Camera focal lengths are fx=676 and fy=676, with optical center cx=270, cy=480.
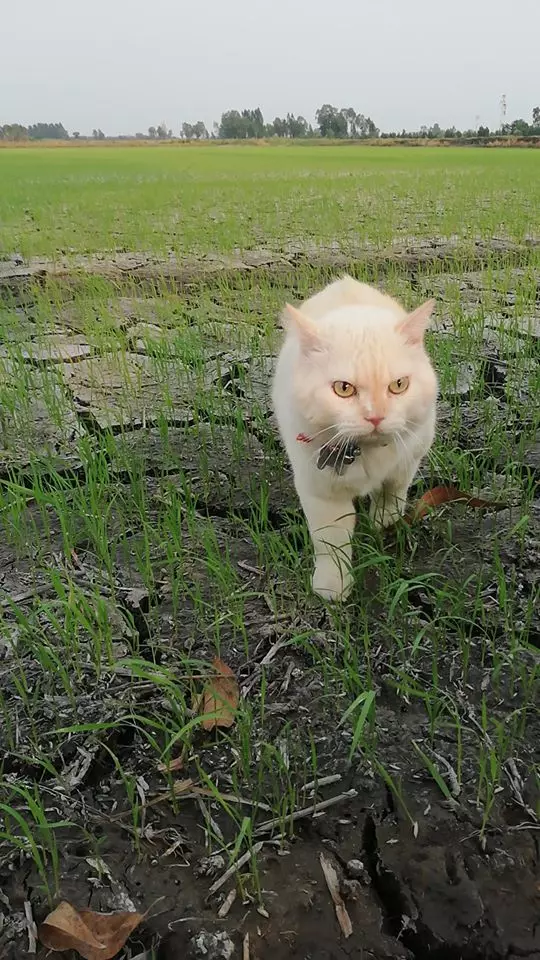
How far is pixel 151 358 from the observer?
101 inches

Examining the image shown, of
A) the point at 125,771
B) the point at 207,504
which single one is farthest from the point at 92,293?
the point at 125,771

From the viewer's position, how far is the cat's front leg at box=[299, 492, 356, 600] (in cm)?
139

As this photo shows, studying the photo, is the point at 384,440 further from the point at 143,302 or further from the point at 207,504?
the point at 143,302

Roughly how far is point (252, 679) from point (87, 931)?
472mm

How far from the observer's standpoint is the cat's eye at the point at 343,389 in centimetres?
124

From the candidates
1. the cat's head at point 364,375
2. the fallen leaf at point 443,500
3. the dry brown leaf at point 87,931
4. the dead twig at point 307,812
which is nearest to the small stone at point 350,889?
the dead twig at point 307,812

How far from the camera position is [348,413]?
1.23m

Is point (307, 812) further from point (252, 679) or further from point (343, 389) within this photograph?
point (343, 389)

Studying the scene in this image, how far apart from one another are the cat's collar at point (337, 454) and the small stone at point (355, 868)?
2.26 feet

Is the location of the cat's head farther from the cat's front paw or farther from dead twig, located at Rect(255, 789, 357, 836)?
dead twig, located at Rect(255, 789, 357, 836)

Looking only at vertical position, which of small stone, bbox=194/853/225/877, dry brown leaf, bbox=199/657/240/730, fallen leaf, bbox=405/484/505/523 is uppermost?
fallen leaf, bbox=405/484/505/523

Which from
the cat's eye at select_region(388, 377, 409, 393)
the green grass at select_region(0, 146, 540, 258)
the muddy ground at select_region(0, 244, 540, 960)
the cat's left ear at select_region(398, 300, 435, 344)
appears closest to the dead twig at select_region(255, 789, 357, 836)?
the muddy ground at select_region(0, 244, 540, 960)

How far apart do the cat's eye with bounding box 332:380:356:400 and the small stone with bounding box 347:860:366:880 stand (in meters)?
0.75

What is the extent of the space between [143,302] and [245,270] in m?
0.79
